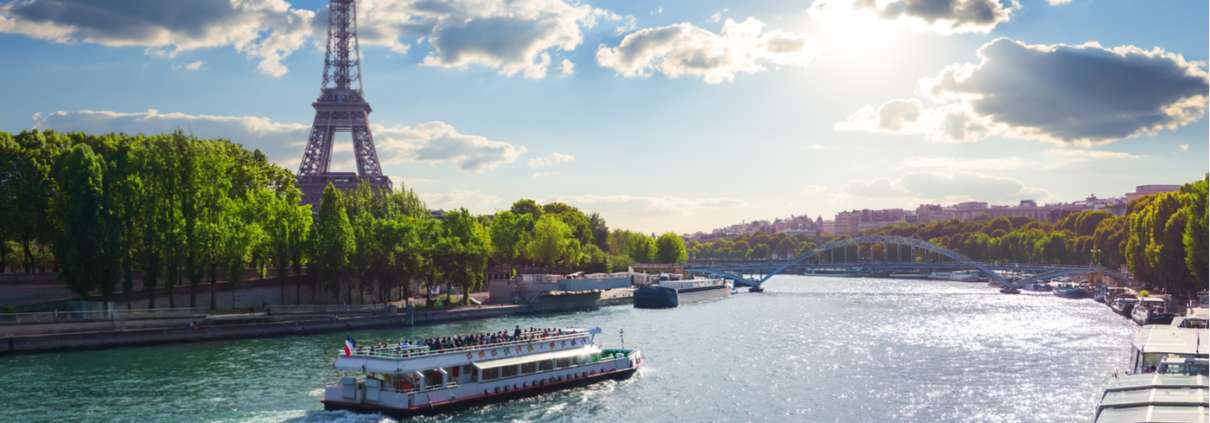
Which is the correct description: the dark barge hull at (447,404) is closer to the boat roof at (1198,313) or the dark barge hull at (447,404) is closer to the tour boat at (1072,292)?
the boat roof at (1198,313)

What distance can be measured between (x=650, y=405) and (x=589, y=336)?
739 cm

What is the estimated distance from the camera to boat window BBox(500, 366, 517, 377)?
1587 inches

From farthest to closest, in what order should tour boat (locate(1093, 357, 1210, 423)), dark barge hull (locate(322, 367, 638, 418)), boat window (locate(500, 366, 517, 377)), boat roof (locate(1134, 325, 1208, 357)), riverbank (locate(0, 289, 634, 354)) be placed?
1. riverbank (locate(0, 289, 634, 354))
2. boat roof (locate(1134, 325, 1208, 357))
3. boat window (locate(500, 366, 517, 377))
4. dark barge hull (locate(322, 367, 638, 418))
5. tour boat (locate(1093, 357, 1210, 423))

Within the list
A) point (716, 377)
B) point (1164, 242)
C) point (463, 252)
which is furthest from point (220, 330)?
point (1164, 242)

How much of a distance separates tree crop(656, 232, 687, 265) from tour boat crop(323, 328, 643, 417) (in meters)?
101

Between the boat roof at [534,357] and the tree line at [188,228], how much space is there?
2801 centimetres

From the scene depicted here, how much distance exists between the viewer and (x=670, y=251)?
146875mm

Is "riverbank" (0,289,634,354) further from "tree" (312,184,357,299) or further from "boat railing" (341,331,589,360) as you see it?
"boat railing" (341,331,589,360)

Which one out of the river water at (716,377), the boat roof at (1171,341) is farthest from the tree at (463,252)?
the boat roof at (1171,341)

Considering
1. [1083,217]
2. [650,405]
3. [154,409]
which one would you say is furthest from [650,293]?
[1083,217]

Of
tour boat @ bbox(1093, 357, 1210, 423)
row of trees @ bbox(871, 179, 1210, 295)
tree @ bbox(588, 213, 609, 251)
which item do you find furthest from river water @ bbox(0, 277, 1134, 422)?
tree @ bbox(588, 213, 609, 251)

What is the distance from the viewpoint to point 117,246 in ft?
189

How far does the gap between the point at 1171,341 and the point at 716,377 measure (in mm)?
20062

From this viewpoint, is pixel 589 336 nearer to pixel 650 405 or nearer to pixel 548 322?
pixel 650 405
